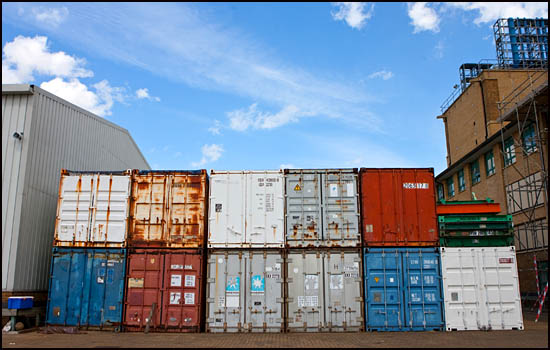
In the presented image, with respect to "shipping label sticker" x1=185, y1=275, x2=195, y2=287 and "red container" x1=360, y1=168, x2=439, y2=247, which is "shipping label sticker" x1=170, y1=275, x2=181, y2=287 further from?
"red container" x1=360, y1=168, x2=439, y2=247

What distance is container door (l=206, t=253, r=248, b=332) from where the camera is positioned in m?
14.4

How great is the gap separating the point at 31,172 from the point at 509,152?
24.4m

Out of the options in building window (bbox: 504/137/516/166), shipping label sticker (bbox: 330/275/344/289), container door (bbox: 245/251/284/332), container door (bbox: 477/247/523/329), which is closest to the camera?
container door (bbox: 477/247/523/329)

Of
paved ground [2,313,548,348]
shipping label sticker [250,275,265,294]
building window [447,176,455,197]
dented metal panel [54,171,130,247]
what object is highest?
building window [447,176,455,197]

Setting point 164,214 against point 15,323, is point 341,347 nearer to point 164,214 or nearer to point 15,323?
point 164,214

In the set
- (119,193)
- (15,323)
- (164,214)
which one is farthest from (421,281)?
(15,323)

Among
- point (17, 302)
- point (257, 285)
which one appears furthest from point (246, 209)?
point (17, 302)

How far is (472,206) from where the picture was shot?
1515 cm

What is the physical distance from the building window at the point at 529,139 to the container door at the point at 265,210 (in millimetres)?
15420

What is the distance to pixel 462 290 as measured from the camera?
14.5m

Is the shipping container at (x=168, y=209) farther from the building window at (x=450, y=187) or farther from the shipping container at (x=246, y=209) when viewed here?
the building window at (x=450, y=187)

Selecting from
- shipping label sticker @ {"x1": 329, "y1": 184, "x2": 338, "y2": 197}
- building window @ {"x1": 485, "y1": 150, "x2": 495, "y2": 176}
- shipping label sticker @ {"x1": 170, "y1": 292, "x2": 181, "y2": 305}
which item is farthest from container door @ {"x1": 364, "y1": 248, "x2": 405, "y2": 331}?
building window @ {"x1": 485, "y1": 150, "x2": 495, "y2": 176}

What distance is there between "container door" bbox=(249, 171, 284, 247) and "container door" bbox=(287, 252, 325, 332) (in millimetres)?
933

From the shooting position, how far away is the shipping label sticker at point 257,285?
47.8 ft
